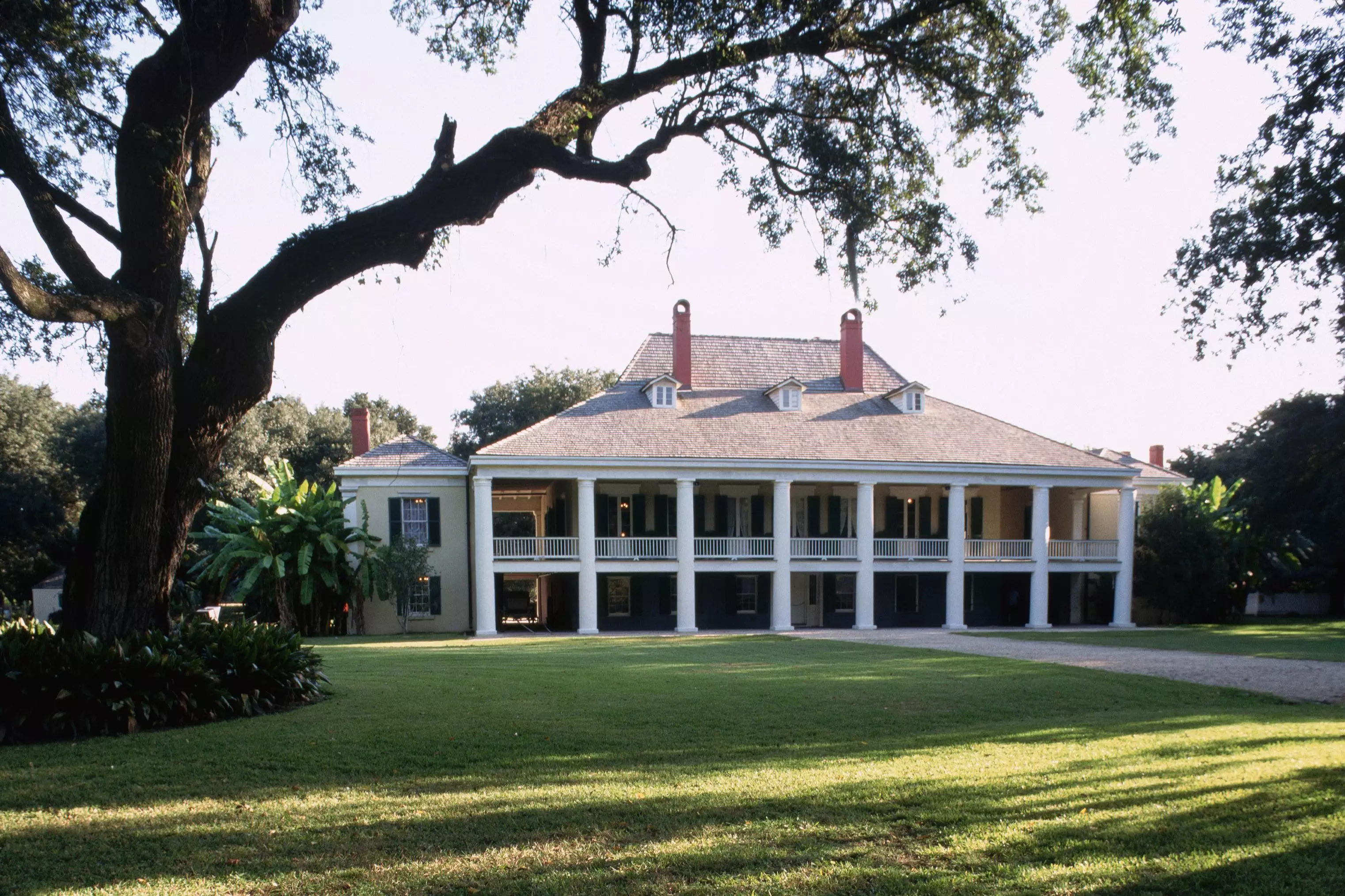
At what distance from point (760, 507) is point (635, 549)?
478cm

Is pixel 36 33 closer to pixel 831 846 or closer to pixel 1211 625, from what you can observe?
pixel 831 846

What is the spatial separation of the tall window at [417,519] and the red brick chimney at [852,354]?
1543 cm

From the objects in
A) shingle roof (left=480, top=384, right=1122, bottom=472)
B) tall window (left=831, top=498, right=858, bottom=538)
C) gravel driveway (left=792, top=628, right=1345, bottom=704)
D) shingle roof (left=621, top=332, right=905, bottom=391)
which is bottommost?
gravel driveway (left=792, top=628, right=1345, bottom=704)

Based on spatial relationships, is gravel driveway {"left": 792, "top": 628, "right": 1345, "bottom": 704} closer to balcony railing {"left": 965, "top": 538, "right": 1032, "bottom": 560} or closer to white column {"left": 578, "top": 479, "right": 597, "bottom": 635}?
balcony railing {"left": 965, "top": 538, "right": 1032, "bottom": 560}

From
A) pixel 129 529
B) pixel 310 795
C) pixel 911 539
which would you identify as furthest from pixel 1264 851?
pixel 911 539

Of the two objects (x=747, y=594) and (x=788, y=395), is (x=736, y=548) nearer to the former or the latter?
(x=747, y=594)

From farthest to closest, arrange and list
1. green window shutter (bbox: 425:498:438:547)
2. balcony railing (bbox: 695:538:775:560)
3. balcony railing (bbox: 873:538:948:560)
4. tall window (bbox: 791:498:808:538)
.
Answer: tall window (bbox: 791:498:808:538)
balcony railing (bbox: 873:538:948:560)
balcony railing (bbox: 695:538:775:560)
green window shutter (bbox: 425:498:438:547)

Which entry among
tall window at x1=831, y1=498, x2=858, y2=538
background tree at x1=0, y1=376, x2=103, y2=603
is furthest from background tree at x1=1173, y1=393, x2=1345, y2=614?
background tree at x1=0, y1=376, x2=103, y2=603

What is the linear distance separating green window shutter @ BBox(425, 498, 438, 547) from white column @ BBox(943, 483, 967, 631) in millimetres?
16558

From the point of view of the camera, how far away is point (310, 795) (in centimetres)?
669

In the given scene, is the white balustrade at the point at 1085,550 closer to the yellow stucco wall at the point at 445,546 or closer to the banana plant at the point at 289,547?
the yellow stucco wall at the point at 445,546

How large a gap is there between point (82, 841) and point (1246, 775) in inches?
320

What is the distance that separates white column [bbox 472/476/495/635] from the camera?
2897 centimetres

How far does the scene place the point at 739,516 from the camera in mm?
33344
